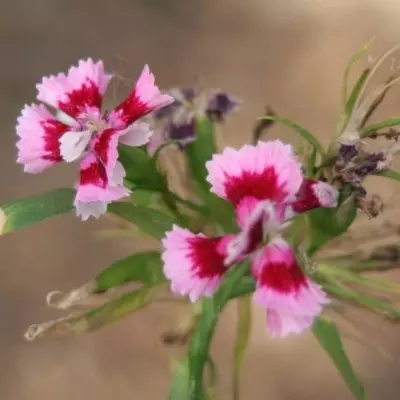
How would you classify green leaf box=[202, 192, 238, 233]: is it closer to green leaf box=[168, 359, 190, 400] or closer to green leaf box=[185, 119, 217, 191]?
green leaf box=[185, 119, 217, 191]

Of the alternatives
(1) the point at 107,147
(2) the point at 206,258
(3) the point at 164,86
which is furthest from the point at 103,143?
(3) the point at 164,86

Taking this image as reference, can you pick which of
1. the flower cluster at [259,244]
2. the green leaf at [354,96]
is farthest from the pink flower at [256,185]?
the green leaf at [354,96]

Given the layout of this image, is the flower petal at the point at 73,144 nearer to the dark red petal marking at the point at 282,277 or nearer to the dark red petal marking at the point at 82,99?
the dark red petal marking at the point at 82,99

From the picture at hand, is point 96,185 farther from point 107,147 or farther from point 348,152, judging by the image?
point 348,152

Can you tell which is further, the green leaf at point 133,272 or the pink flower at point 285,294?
the green leaf at point 133,272

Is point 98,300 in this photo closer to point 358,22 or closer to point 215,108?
point 215,108

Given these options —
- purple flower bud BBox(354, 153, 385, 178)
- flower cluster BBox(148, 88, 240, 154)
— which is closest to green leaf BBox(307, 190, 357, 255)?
purple flower bud BBox(354, 153, 385, 178)
